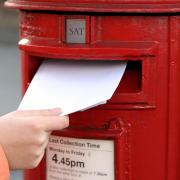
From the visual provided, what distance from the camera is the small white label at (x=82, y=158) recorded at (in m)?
2.16

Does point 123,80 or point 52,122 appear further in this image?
point 123,80

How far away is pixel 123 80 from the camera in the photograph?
7.26ft

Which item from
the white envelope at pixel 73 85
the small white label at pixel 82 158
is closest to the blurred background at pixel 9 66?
the small white label at pixel 82 158

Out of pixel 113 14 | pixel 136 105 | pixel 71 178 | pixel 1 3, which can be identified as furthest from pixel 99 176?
pixel 1 3

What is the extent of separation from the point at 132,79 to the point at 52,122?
54cm

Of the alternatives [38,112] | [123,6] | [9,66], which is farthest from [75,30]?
[9,66]

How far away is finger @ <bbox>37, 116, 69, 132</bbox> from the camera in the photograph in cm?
175

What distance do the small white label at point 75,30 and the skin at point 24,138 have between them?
0.44 m

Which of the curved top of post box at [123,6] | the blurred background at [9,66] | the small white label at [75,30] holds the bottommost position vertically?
the blurred background at [9,66]

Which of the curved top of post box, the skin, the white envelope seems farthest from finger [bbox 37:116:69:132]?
the curved top of post box

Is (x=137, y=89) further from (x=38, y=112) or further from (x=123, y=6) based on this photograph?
(x=38, y=112)

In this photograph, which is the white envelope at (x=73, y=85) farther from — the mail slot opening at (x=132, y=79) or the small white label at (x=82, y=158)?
the small white label at (x=82, y=158)

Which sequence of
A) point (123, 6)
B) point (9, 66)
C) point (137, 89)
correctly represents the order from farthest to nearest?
point (9, 66), point (137, 89), point (123, 6)

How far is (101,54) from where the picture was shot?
2.04 m
